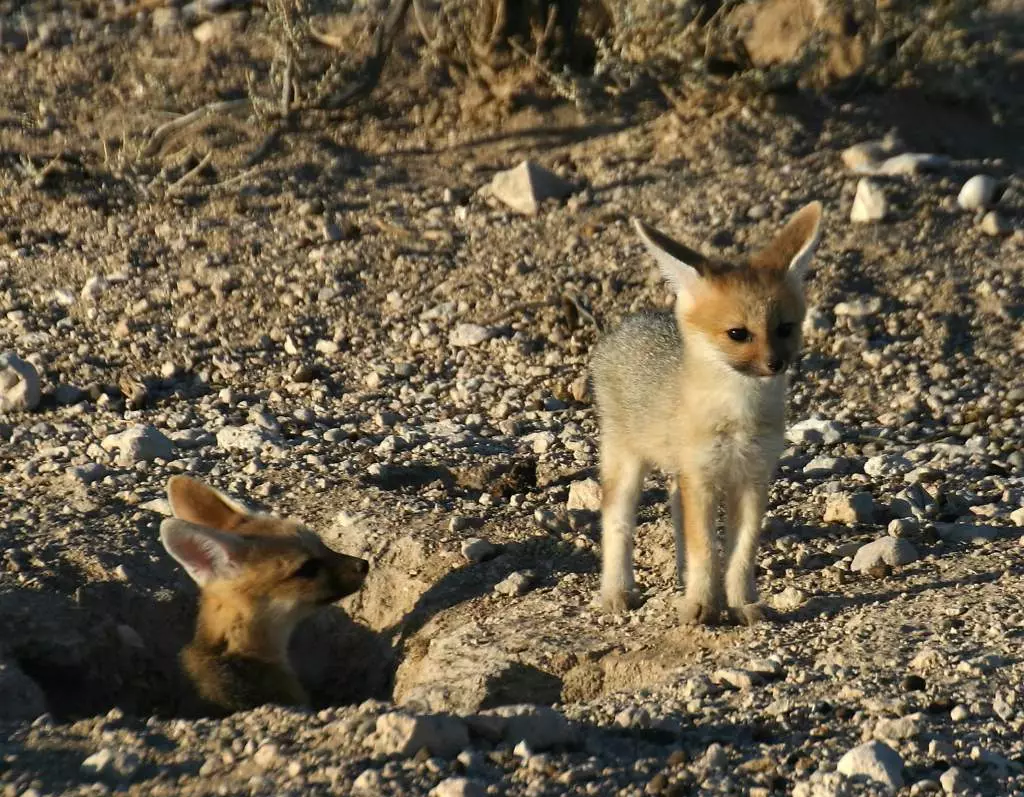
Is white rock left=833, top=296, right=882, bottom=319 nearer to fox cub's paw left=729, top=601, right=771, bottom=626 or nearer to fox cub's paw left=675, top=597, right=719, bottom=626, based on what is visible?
fox cub's paw left=729, top=601, right=771, bottom=626

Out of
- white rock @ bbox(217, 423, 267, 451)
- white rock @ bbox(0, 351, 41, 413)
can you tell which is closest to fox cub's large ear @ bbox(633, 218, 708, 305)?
white rock @ bbox(217, 423, 267, 451)

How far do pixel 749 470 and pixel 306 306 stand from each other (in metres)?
3.70

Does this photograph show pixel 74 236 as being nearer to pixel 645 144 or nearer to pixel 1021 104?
pixel 645 144

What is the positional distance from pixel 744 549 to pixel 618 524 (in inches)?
22.8

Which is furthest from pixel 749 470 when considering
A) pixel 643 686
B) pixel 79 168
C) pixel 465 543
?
pixel 79 168

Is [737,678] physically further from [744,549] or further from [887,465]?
[887,465]

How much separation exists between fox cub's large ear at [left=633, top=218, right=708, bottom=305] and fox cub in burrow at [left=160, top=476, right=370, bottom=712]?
5.52ft

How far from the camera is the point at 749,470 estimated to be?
511 centimetres

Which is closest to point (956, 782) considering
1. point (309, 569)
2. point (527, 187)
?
point (309, 569)

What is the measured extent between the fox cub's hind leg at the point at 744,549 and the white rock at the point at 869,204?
11.7 ft

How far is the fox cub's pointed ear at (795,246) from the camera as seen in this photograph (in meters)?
5.12

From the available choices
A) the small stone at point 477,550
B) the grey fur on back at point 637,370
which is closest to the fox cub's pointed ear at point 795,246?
the grey fur on back at point 637,370

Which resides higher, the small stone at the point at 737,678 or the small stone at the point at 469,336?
the small stone at the point at 469,336

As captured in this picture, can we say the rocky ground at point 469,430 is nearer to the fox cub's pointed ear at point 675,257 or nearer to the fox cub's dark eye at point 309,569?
the fox cub's dark eye at point 309,569
